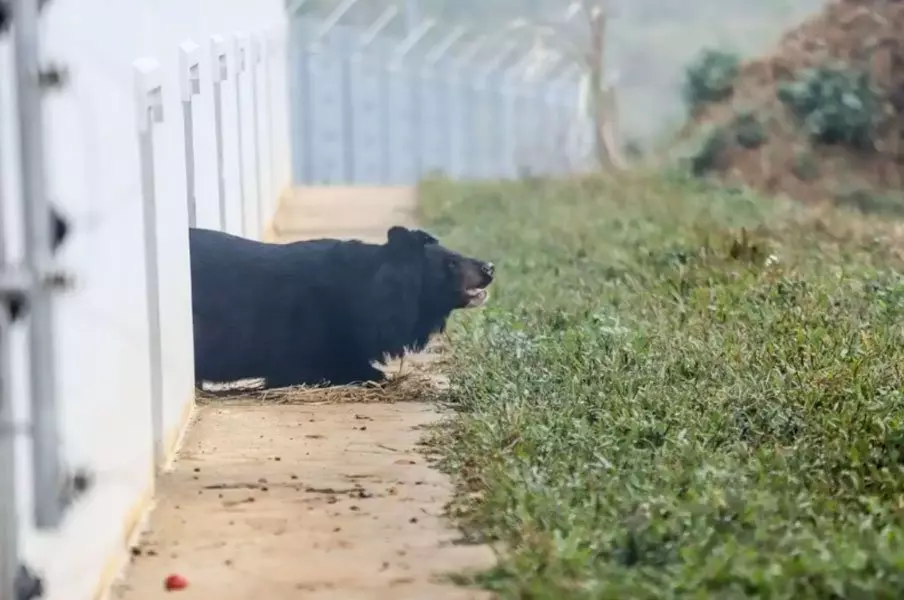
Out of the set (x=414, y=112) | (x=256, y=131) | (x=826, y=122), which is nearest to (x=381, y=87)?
(x=414, y=112)

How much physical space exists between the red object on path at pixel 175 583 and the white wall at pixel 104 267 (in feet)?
0.65

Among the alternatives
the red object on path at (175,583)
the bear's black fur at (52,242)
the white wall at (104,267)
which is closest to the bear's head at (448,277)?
the white wall at (104,267)

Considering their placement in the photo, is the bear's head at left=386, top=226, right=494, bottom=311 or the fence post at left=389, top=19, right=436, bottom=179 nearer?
the bear's head at left=386, top=226, right=494, bottom=311

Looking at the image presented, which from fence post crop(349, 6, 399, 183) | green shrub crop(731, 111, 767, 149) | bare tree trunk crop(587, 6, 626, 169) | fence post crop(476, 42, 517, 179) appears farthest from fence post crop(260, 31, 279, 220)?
fence post crop(476, 42, 517, 179)

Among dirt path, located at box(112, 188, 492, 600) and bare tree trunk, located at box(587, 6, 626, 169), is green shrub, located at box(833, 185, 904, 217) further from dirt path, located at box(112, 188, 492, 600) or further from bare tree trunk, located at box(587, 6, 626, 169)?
dirt path, located at box(112, 188, 492, 600)

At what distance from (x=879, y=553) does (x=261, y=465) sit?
2720mm

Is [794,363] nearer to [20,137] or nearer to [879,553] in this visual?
[879,553]

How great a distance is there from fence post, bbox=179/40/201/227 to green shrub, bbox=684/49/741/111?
12.9 metres

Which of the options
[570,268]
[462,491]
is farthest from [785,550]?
[570,268]

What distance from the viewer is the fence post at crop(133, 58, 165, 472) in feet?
18.5

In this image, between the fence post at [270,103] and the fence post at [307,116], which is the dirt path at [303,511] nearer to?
the fence post at [270,103]

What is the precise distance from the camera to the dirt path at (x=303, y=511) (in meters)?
4.46

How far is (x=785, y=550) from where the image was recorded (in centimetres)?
416

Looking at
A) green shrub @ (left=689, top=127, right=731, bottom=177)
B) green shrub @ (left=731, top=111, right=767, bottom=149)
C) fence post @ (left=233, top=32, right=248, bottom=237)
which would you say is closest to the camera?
fence post @ (left=233, top=32, right=248, bottom=237)
